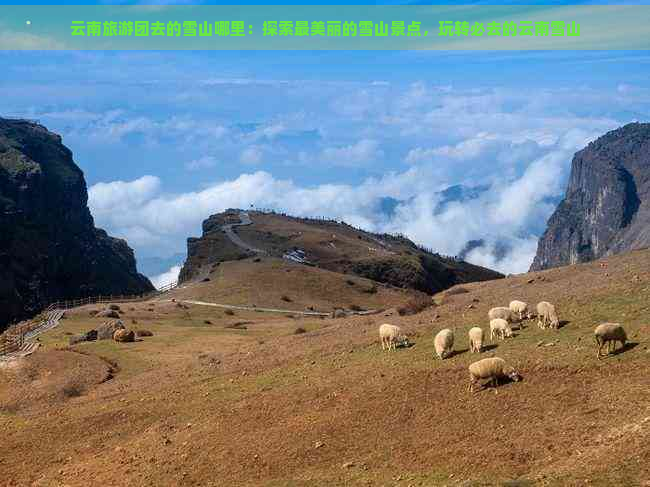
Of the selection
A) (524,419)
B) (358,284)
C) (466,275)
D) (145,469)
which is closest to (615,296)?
(524,419)

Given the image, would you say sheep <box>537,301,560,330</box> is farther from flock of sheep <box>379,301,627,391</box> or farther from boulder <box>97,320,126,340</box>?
boulder <box>97,320,126,340</box>

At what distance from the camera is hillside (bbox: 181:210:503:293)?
12512 cm

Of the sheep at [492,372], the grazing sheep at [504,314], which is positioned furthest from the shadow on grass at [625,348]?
the grazing sheep at [504,314]

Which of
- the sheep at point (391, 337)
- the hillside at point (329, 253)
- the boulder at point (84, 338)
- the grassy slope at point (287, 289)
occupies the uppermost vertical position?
the hillside at point (329, 253)

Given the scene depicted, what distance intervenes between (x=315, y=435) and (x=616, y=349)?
1080cm

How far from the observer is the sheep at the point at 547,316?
101 ft

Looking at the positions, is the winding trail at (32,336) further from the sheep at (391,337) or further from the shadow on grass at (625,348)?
the shadow on grass at (625,348)

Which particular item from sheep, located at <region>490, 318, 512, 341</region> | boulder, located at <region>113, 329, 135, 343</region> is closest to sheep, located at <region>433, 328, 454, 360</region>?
sheep, located at <region>490, 318, 512, 341</region>

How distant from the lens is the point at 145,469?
2605 cm

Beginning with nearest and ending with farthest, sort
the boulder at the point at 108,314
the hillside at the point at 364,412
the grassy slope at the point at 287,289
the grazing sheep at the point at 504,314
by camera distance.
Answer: the hillside at the point at 364,412
the grazing sheep at the point at 504,314
the boulder at the point at 108,314
the grassy slope at the point at 287,289

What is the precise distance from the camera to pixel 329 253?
13712 centimetres

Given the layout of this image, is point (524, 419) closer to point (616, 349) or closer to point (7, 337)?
point (616, 349)

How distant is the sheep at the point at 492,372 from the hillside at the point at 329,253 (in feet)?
296

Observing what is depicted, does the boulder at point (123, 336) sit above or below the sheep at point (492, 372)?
above
